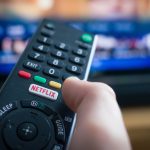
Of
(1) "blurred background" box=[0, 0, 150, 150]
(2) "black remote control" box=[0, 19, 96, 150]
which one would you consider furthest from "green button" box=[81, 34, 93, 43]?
(1) "blurred background" box=[0, 0, 150, 150]

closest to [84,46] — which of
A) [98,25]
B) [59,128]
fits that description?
[59,128]

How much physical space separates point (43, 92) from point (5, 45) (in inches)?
17.6

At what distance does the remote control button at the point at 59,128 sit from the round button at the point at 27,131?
→ 2cm

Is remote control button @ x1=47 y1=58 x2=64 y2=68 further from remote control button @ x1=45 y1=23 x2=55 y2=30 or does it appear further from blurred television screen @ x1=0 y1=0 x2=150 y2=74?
blurred television screen @ x1=0 y1=0 x2=150 y2=74

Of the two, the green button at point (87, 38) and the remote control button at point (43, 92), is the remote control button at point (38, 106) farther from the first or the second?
the green button at point (87, 38)

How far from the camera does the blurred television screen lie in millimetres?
925

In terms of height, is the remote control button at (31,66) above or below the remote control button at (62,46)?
below

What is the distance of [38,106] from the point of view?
495mm

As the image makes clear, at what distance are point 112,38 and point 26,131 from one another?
0.55m

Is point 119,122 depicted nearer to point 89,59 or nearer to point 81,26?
point 89,59

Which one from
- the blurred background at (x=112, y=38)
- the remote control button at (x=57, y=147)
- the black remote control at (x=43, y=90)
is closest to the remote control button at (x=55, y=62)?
the black remote control at (x=43, y=90)

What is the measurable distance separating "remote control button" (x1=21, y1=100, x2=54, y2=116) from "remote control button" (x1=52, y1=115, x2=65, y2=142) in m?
0.01

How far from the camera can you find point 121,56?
100cm

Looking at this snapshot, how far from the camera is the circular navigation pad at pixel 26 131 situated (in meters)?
0.46
